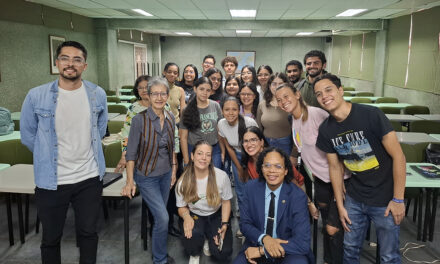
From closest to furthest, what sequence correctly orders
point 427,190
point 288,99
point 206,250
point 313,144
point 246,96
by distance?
point 313,144, point 288,99, point 206,250, point 427,190, point 246,96

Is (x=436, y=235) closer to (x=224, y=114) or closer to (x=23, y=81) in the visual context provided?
(x=224, y=114)

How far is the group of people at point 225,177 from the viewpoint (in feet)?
6.19

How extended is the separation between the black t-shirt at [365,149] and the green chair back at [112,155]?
6.83 ft

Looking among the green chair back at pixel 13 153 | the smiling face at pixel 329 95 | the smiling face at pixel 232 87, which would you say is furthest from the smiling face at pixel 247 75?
the green chair back at pixel 13 153

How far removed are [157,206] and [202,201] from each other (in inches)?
15.8

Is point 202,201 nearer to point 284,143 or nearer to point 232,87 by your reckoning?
point 284,143

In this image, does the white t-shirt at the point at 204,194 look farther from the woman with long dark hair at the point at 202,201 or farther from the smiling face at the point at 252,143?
the smiling face at the point at 252,143

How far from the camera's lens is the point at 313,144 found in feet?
7.29

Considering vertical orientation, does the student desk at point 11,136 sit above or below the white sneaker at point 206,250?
above

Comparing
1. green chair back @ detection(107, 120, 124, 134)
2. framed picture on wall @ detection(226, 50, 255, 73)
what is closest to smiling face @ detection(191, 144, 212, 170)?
green chair back @ detection(107, 120, 124, 134)

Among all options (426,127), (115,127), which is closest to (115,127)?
(115,127)

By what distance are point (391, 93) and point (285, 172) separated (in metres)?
7.93

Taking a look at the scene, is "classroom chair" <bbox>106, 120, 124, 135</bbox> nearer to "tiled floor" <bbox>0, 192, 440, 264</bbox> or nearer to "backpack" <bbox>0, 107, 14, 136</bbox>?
"backpack" <bbox>0, 107, 14, 136</bbox>

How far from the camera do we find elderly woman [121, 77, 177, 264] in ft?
7.38
